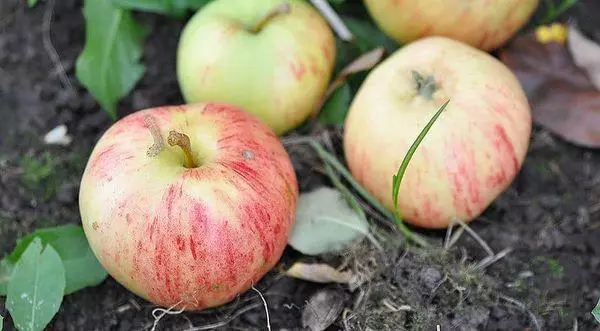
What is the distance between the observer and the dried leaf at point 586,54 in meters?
1.46

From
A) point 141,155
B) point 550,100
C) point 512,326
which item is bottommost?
point 512,326

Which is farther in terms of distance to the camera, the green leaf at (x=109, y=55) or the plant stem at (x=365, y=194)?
the green leaf at (x=109, y=55)

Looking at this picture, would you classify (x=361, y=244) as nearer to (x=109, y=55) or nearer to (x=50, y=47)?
(x=109, y=55)

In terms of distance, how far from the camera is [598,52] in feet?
4.82

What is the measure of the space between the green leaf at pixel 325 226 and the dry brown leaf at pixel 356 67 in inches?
8.3

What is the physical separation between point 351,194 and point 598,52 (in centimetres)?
55

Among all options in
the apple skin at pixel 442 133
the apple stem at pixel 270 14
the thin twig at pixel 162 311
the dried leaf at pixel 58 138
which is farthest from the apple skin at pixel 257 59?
the thin twig at pixel 162 311

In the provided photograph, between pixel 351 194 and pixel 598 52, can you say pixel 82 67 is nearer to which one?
pixel 351 194

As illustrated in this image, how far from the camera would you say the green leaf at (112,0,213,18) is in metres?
1.44

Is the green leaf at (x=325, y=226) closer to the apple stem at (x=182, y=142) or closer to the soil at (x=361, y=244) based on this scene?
the soil at (x=361, y=244)

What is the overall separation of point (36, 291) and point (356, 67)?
0.66 m

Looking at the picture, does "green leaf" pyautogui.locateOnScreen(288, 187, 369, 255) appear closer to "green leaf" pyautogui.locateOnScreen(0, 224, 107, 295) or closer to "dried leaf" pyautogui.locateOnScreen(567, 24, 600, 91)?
"green leaf" pyautogui.locateOnScreen(0, 224, 107, 295)

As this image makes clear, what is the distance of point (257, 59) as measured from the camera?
4.29ft

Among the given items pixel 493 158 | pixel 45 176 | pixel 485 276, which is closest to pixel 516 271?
pixel 485 276
